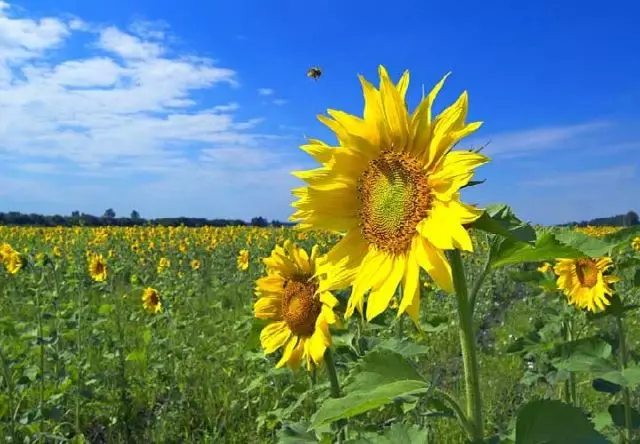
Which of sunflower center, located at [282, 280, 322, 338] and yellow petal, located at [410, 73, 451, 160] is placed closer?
yellow petal, located at [410, 73, 451, 160]

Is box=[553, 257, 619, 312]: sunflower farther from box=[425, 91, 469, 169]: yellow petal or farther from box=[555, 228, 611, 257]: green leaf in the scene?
box=[425, 91, 469, 169]: yellow petal

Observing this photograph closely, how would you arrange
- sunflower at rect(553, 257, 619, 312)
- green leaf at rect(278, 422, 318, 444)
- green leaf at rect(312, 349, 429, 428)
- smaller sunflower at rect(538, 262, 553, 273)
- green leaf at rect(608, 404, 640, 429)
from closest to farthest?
green leaf at rect(312, 349, 429, 428), green leaf at rect(278, 422, 318, 444), green leaf at rect(608, 404, 640, 429), sunflower at rect(553, 257, 619, 312), smaller sunflower at rect(538, 262, 553, 273)

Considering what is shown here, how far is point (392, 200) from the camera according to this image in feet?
4.85

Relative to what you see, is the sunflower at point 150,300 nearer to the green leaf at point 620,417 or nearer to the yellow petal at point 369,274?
the green leaf at point 620,417

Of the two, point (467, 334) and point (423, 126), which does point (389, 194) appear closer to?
point (423, 126)

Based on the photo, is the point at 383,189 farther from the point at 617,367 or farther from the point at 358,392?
the point at 617,367

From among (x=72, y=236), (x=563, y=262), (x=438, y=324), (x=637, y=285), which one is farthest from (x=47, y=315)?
(x=72, y=236)

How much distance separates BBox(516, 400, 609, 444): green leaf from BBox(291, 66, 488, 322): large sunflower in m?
0.29

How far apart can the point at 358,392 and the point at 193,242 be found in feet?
48.6

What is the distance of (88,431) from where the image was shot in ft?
14.8

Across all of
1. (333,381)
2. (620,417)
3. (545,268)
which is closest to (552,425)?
(333,381)

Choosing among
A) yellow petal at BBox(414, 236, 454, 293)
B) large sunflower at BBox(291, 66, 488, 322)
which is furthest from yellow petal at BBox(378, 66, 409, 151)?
yellow petal at BBox(414, 236, 454, 293)

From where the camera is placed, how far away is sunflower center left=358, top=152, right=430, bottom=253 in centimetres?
144

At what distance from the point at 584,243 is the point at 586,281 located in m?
2.40
